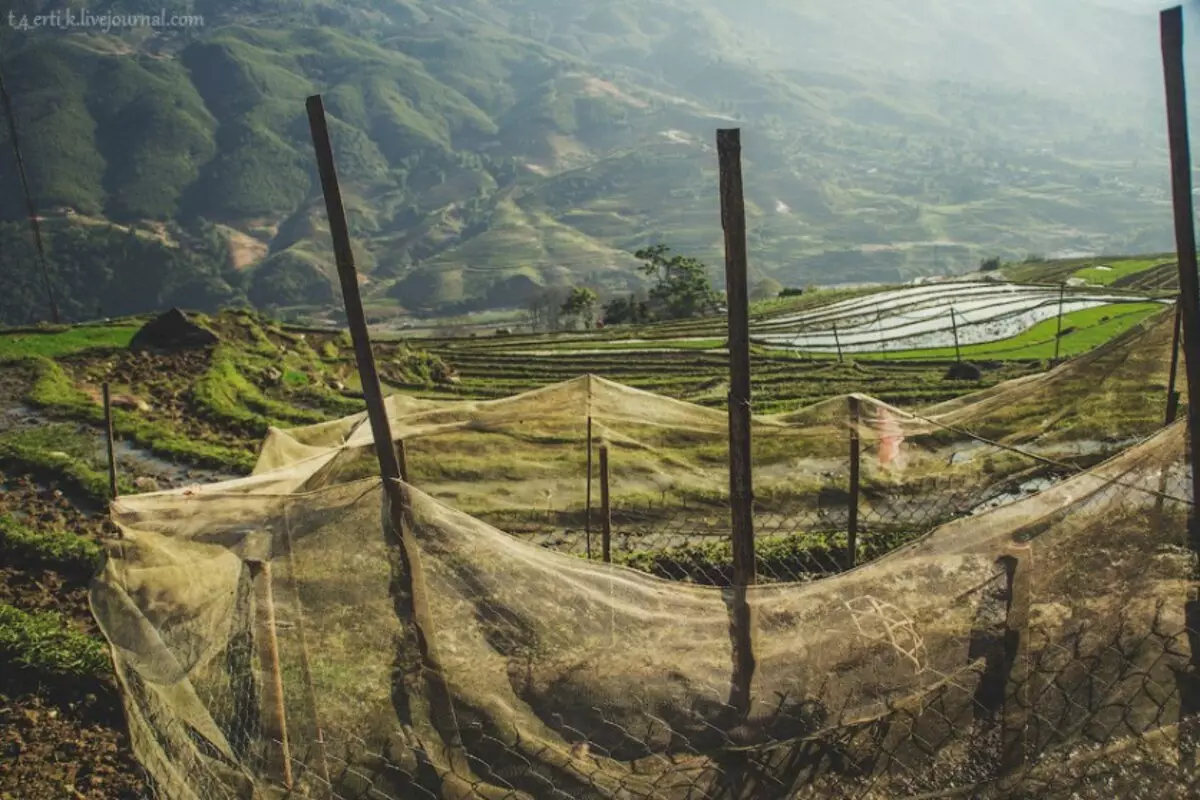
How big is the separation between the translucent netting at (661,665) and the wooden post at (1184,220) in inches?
8.9

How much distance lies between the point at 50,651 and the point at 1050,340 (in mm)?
31846

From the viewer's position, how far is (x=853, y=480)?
10.0m

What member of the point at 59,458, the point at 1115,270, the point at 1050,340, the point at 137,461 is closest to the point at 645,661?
the point at 59,458

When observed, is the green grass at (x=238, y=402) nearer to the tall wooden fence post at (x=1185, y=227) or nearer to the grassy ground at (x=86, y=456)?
the grassy ground at (x=86, y=456)

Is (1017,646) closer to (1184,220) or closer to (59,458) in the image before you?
(1184,220)

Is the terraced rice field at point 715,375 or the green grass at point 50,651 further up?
the terraced rice field at point 715,375

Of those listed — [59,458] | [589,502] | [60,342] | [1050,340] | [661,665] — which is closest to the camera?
[661,665]

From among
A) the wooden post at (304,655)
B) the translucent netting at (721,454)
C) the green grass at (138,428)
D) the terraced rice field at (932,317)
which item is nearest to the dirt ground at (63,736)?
the wooden post at (304,655)

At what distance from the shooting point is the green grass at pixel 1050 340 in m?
30.1

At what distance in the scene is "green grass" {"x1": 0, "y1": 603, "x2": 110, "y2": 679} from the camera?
8867 millimetres

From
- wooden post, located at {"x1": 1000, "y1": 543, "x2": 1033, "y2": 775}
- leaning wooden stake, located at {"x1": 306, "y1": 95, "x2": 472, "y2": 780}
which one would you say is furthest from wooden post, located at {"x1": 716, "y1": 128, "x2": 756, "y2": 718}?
leaning wooden stake, located at {"x1": 306, "y1": 95, "x2": 472, "y2": 780}

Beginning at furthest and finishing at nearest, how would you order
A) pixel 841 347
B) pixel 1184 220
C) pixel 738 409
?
pixel 841 347 < pixel 738 409 < pixel 1184 220

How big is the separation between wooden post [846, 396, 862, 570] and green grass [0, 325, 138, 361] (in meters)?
20.2

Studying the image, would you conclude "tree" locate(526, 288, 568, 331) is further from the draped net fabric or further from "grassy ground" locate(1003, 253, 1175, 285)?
the draped net fabric
